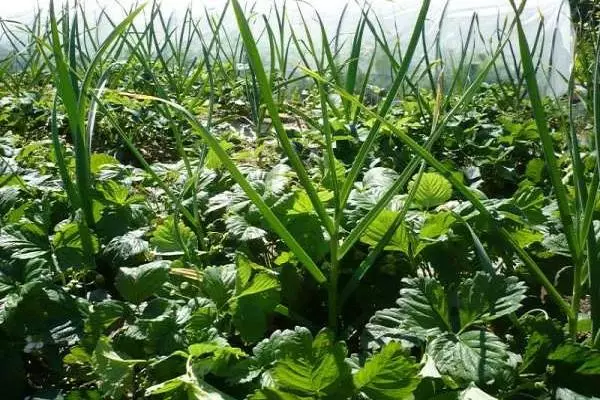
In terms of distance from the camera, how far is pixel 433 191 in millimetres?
1064

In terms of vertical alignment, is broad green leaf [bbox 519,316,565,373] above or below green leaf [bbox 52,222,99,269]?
below

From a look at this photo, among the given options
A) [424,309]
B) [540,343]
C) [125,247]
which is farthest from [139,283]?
[540,343]

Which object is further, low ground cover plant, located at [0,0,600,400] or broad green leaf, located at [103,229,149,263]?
broad green leaf, located at [103,229,149,263]

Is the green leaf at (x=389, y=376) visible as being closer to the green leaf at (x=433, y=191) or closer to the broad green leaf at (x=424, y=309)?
the broad green leaf at (x=424, y=309)

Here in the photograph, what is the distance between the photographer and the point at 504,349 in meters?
0.74

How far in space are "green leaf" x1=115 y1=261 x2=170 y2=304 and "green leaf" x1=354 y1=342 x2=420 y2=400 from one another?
0.33 meters

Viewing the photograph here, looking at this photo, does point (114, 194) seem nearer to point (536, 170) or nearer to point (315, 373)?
point (315, 373)

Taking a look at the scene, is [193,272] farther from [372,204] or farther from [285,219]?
[372,204]

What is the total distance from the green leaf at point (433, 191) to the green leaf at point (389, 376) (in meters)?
0.39

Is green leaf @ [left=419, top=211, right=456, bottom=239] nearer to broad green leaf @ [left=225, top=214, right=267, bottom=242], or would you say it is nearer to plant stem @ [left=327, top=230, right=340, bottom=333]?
plant stem @ [left=327, top=230, right=340, bottom=333]

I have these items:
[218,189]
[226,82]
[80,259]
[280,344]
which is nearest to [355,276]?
[280,344]

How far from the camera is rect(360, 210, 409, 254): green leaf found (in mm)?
951

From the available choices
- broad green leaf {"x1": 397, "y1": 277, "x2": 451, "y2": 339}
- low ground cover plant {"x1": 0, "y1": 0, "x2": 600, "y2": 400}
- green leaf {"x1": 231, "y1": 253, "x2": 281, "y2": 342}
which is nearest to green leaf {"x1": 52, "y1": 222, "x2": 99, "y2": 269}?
low ground cover plant {"x1": 0, "y1": 0, "x2": 600, "y2": 400}

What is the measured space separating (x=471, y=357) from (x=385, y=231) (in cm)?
25
